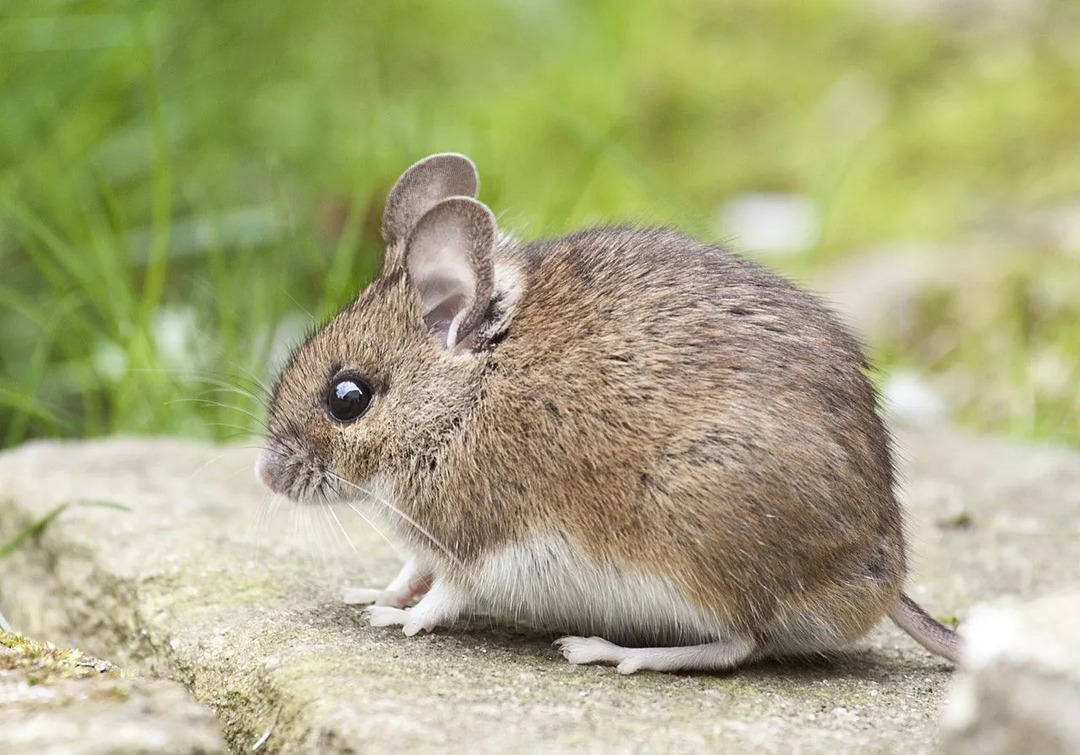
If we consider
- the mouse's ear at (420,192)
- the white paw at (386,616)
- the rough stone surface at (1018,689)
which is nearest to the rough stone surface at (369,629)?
the white paw at (386,616)

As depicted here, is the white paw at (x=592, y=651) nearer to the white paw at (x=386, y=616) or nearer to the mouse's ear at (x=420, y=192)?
the white paw at (x=386, y=616)

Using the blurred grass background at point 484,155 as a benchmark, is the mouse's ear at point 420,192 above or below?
below

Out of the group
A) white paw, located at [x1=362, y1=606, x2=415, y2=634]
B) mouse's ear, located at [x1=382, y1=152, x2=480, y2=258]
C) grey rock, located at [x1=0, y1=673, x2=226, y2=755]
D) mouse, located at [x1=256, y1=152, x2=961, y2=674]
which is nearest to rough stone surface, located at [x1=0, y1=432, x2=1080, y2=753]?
white paw, located at [x1=362, y1=606, x2=415, y2=634]

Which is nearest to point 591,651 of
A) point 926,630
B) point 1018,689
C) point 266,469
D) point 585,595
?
point 585,595

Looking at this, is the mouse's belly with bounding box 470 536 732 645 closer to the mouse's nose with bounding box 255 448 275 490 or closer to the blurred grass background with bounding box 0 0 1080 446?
the mouse's nose with bounding box 255 448 275 490

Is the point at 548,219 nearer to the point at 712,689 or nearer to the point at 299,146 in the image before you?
the point at 299,146

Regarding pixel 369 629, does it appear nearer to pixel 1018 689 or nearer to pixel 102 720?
pixel 102 720
